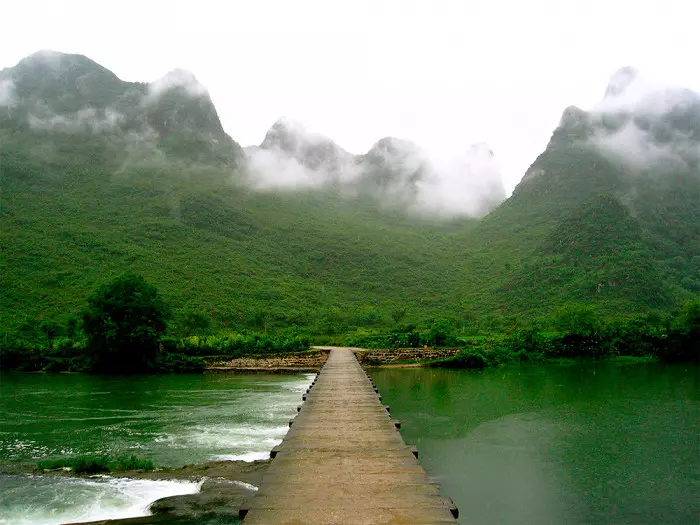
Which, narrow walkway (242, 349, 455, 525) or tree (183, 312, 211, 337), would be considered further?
tree (183, 312, 211, 337)

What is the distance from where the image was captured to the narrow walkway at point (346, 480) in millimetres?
4426

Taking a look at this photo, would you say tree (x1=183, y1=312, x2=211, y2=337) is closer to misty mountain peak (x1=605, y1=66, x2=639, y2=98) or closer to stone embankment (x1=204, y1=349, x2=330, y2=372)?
stone embankment (x1=204, y1=349, x2=330, y2=372)

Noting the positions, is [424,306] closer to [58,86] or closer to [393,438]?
[393,438]

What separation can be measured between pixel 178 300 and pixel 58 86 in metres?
72.7

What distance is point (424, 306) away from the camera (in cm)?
5978

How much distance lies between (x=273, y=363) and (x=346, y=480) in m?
26.0

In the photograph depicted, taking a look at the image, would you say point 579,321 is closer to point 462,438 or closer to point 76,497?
point 462,438

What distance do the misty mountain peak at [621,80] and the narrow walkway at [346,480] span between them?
11657 centimetres

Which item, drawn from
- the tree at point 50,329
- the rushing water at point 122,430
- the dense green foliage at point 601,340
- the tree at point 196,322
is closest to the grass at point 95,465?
the rushing water at point 122,430

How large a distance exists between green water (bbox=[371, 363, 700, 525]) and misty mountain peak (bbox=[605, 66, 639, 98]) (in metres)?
100

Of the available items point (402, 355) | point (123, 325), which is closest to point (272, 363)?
point (402, 355)

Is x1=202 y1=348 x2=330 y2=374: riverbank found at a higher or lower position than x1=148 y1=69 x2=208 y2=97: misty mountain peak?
lower

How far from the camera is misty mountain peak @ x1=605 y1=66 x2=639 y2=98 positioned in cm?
10469

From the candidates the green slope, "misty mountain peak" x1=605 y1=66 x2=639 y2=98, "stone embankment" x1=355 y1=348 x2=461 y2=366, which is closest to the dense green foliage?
"stone embankment" x1=355 y1=348 x2=461 y2=366
